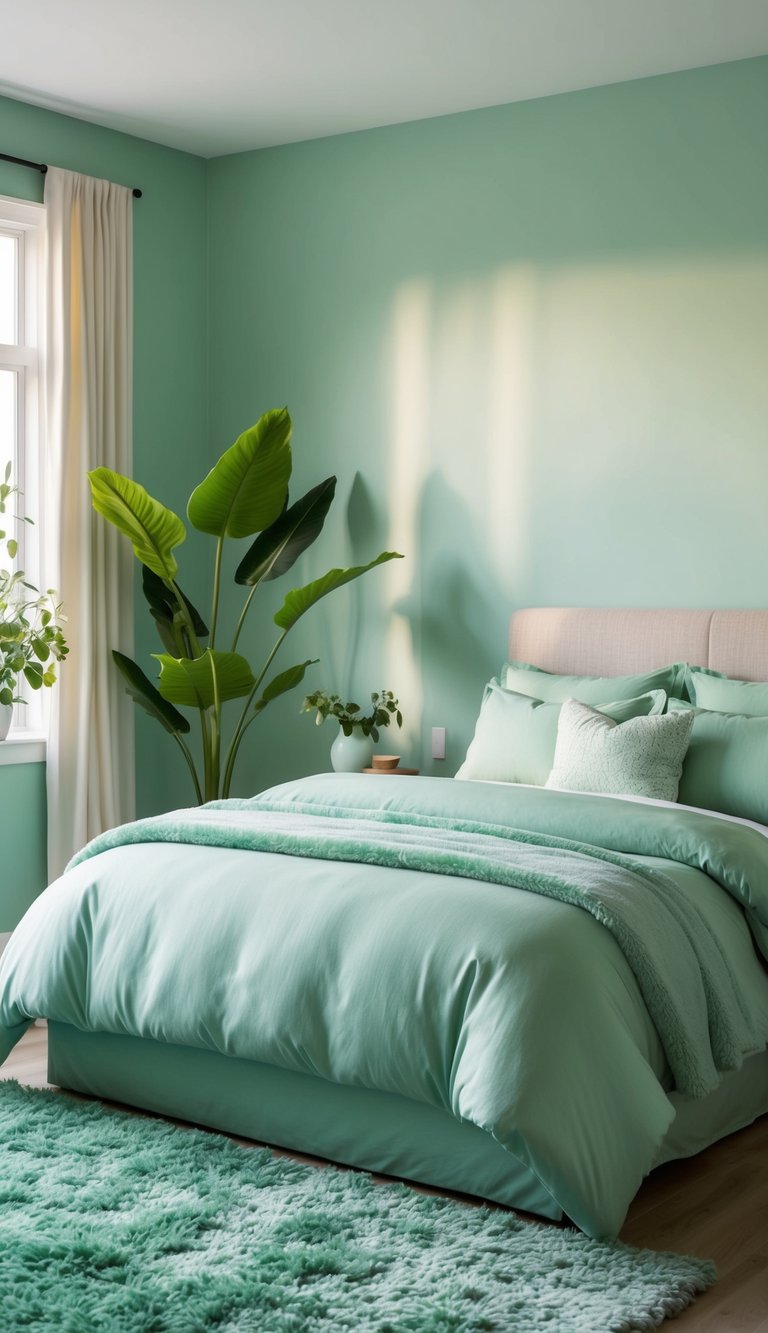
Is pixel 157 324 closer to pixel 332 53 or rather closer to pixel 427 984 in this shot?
pixel 332 53

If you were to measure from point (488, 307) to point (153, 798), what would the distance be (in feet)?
7.40

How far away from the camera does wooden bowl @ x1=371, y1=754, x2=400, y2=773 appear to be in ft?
16.4

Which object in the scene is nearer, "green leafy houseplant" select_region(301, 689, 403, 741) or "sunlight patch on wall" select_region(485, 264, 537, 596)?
"sunlight patch on wall" select_region(485, 264, 537, 596)

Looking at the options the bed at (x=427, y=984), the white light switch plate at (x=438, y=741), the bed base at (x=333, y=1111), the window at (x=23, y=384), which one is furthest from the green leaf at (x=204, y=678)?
the bed base at (x=333, y=1111)

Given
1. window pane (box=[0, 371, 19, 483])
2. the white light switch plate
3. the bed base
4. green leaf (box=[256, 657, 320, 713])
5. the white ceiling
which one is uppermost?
the white ceiling

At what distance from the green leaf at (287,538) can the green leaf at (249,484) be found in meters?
0.20

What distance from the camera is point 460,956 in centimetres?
287

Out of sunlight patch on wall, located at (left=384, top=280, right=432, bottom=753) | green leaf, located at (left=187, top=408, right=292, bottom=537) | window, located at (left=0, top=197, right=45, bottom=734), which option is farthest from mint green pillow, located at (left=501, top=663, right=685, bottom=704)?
window, located at (left=0, top=197, right=45, bottom=734)

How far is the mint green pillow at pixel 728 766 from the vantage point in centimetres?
382

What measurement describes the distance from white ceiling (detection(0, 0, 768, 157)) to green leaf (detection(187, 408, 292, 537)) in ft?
3.65

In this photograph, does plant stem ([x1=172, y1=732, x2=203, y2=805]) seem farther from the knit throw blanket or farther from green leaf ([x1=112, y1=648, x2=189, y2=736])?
the knit throw blanket

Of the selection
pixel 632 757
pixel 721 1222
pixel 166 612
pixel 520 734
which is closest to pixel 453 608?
pixel 520 734

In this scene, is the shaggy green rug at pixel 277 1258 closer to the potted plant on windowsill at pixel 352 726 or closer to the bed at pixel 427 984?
the bed at pixel 427 984

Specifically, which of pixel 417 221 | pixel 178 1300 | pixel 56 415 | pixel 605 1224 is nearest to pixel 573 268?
pixel 417 221
